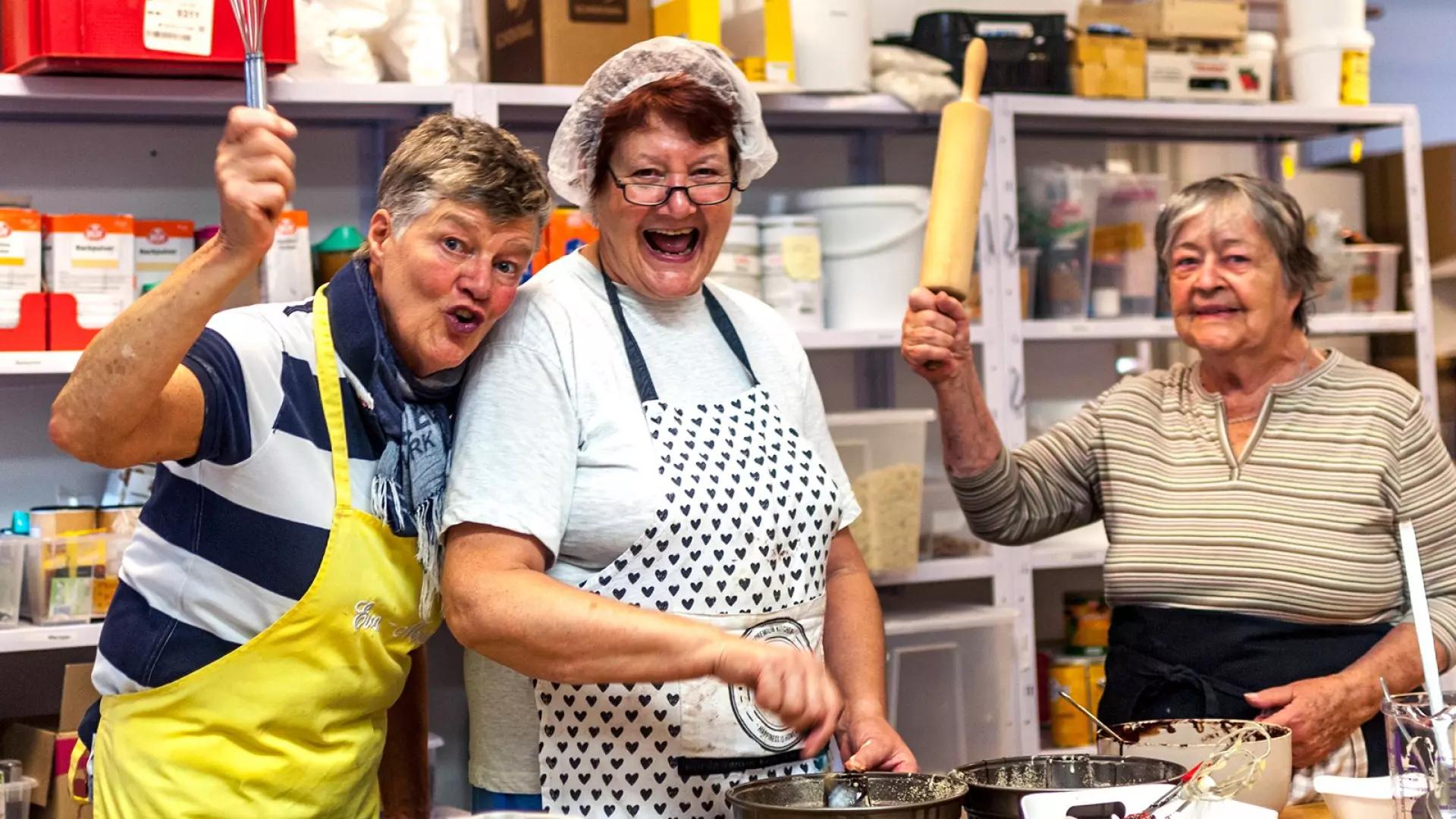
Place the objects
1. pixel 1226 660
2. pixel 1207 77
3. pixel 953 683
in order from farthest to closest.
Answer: pixel 1207 77
pixel 953 683
pixel 1226 660

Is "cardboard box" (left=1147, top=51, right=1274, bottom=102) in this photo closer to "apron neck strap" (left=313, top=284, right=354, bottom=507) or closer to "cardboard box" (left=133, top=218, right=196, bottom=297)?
"cardboard box" (left=133, top=218, right=196, bottom=297)

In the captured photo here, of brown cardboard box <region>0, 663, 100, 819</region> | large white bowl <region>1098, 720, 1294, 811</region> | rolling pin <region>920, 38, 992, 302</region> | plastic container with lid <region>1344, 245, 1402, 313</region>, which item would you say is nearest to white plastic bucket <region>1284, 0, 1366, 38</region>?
plastic container with lid <region>1344, 245, 1402, 313</region>

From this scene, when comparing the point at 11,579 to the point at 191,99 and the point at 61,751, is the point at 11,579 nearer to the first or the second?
the point at 61,751

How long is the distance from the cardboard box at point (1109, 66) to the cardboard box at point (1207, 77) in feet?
0.12

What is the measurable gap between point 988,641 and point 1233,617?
1.02 metres

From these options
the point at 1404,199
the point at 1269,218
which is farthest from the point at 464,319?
the point at 1404,199

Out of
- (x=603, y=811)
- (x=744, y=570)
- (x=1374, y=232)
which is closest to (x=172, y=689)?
(x=603, y=811)

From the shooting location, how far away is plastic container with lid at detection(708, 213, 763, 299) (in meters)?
2.92

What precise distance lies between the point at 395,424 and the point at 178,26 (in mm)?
1140

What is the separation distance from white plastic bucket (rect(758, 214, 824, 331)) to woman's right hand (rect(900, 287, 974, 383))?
862 mm

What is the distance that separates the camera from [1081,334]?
3219mm

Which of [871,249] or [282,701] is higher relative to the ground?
[871,249]

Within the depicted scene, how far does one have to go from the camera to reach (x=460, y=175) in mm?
1588

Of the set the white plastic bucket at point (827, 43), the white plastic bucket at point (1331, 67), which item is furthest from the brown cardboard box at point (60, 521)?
the white plastic bucket at point (1331, 67)
